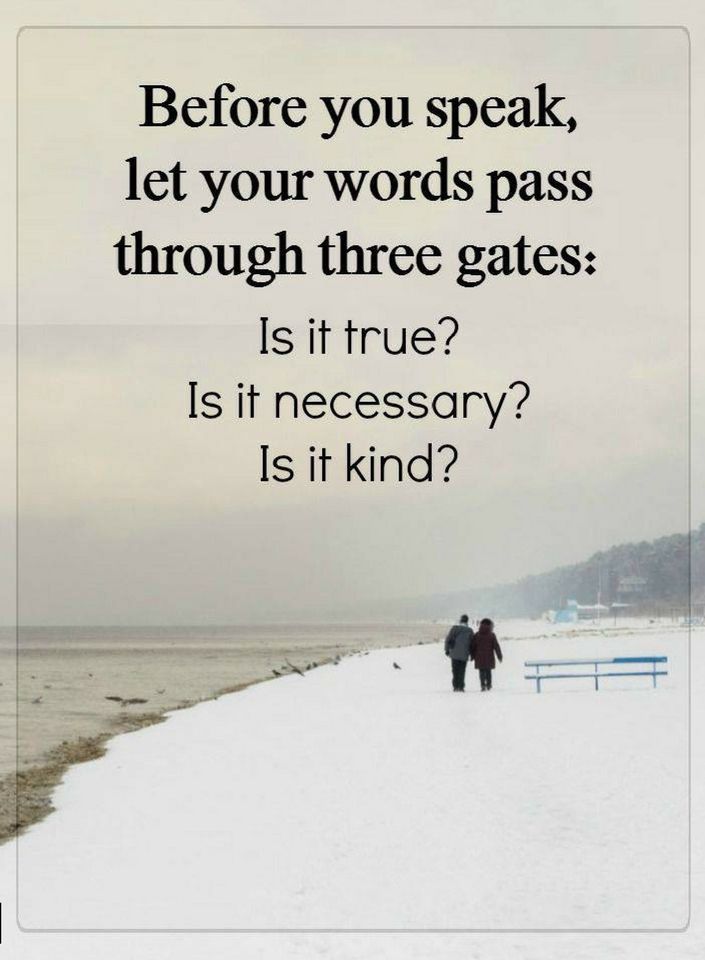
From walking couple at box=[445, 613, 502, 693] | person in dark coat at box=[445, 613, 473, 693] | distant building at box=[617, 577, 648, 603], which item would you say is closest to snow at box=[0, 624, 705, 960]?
person in dark coat at box=[445, 613, 473, 693]

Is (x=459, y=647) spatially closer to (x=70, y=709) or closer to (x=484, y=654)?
(x=484, y=654)

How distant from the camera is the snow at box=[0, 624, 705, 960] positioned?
314 inches

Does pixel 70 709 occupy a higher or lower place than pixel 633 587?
higher

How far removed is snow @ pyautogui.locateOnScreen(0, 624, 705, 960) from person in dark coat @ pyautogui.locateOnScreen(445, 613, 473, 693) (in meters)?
4.82

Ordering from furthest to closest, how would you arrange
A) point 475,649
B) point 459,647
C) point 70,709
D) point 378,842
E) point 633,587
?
point 633,587 → point 70,709 → point 475,649 → point 459,647 → point 378,842

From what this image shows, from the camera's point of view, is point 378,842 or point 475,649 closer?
point 378,842

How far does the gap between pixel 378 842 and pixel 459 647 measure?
1455 cm

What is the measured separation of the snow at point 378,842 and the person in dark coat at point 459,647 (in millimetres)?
4821

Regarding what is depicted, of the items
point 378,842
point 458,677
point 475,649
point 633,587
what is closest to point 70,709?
point 458,677

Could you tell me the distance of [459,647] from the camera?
24.9m

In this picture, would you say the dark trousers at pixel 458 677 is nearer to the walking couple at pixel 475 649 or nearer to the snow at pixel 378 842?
the walking couple at pixel 475 649

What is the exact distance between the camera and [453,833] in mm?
10688

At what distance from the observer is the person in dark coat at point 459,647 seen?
24281mm

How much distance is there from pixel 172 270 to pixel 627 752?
822 cm
